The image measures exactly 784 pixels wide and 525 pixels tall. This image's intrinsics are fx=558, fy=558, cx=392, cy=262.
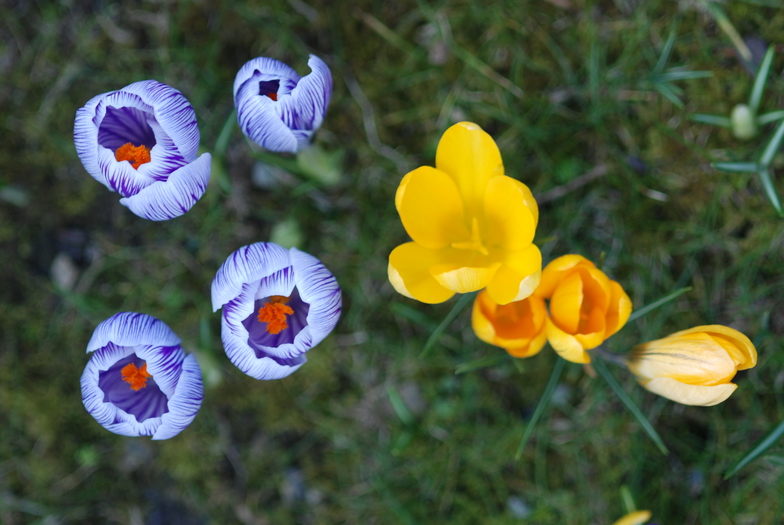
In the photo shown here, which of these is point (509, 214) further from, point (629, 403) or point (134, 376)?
point (134, 376)

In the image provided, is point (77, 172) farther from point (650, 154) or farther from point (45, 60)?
point (650, 154)

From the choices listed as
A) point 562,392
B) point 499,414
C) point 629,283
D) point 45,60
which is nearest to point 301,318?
point 499,414

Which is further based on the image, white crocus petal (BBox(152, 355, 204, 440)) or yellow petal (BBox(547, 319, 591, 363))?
white crocus petal (BBox(152, 355, 204, 440))

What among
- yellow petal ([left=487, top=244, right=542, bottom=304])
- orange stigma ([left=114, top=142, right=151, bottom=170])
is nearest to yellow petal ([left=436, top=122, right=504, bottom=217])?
yellow petal ([left=487, top=244, right=542, bottom=304])

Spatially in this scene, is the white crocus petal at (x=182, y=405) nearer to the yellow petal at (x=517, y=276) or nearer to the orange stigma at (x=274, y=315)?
the orange stigma at (x=274, y=315)

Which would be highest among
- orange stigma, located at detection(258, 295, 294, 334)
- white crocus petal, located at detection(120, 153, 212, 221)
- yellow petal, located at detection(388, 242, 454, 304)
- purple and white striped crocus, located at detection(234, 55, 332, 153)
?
purple and white striped crocus, located at detection(234, 55, 332, 153)

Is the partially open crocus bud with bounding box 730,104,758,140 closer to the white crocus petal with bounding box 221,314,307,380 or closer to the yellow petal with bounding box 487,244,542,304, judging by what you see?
the yellow petal with bounding box 487,244,542,304

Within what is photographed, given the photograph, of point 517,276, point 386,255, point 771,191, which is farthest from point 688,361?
point 386,255
